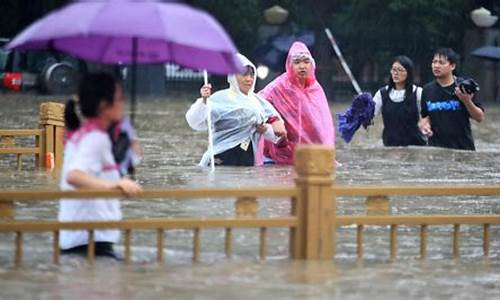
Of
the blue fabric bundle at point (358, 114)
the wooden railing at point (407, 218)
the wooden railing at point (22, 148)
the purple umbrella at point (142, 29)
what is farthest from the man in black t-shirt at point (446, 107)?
the purple umbrella at point (142, 29)

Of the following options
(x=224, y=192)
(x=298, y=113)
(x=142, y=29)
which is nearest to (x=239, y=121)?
(x=298, y=113)

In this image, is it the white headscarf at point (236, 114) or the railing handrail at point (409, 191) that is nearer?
the railing handrail at point (409, 191)

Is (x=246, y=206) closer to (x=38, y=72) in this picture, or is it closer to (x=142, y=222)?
(x=142, y=222)

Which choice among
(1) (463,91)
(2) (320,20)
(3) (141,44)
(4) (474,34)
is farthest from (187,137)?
(4) (474,34)

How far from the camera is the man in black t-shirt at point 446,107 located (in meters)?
20.0

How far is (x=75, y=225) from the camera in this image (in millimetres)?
10219

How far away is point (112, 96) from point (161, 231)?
3.39 feet

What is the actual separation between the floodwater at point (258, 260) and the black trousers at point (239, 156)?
26 cm

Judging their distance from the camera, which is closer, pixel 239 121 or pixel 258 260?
pixel 258 260

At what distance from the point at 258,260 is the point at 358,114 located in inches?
356

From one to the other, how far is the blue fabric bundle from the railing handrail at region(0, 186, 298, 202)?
9.57 m

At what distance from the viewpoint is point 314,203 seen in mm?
10719

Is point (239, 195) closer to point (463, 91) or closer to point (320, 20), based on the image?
point (463, 91)

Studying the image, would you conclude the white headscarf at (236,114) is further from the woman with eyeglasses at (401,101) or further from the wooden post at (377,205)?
the wooden post at (377,205)
